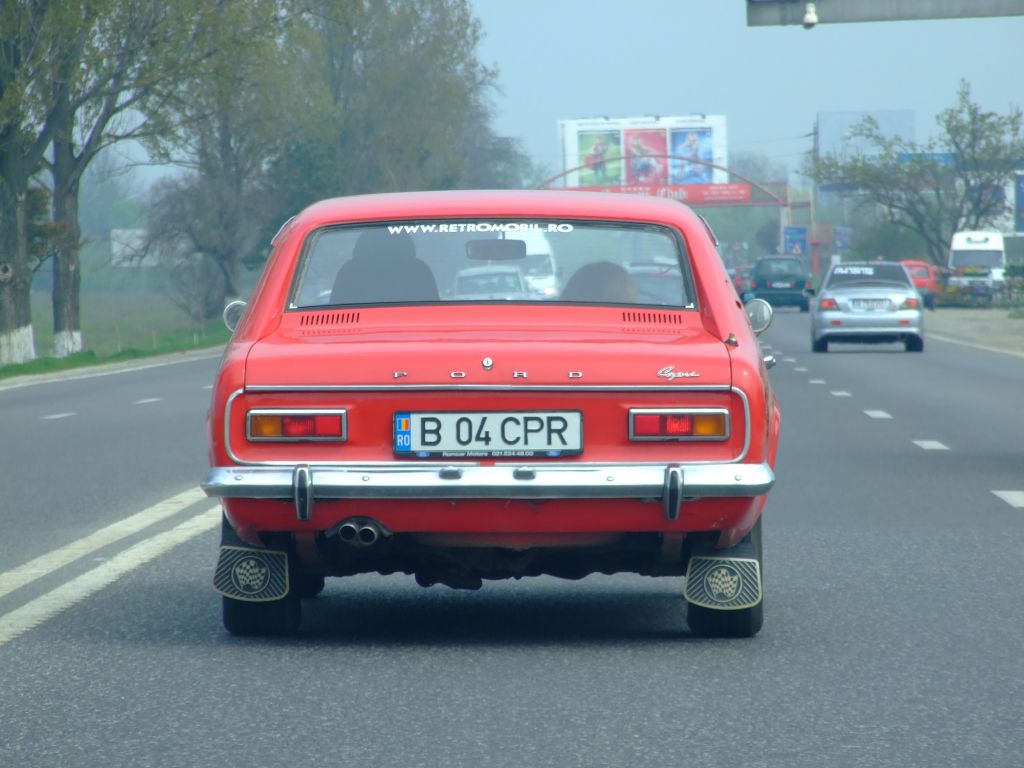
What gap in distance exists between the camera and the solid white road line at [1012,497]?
1075 centimetres

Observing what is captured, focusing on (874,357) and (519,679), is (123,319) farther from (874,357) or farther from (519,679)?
(519,679)

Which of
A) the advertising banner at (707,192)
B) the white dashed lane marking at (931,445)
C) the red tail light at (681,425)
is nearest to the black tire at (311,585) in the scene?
the red tail light at (681,425)

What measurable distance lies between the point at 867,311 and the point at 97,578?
26.5 meters

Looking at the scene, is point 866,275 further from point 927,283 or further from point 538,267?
point 927,283

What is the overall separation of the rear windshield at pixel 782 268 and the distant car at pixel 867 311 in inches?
1079

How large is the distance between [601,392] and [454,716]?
1.15 meters

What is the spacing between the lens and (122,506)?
1087 cm

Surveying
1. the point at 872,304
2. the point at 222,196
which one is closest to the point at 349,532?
the point at 872,304

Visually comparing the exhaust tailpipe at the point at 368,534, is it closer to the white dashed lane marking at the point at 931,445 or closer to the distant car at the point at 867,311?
the white dashed lane marking at the point at 931,445

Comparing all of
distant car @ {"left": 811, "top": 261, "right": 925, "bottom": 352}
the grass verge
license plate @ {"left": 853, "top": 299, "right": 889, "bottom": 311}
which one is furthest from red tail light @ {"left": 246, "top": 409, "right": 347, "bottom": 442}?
license plate @ {"left": 853, "top": 299, "right": 889, "bottom": 311}

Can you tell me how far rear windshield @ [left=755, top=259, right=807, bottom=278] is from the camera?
61219mm

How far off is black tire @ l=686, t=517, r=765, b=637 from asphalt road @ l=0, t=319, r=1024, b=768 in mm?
67

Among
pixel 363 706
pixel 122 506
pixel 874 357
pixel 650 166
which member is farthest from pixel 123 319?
pixel 363 706

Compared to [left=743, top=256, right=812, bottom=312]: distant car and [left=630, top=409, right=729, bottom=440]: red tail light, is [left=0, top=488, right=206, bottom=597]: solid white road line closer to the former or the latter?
[left=630, top=409, right=729, bottom=440]: red tail light
